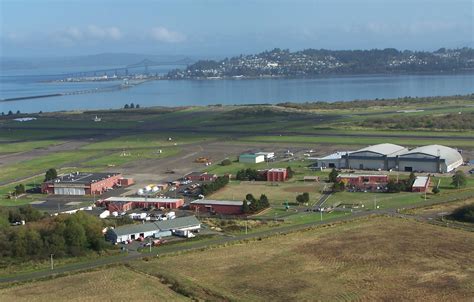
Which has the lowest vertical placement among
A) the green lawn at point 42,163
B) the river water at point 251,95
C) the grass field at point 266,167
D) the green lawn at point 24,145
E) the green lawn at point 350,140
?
the river water at point 251,95

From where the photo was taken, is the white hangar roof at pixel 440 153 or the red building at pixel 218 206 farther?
the white hangar roof at pixel 440 153

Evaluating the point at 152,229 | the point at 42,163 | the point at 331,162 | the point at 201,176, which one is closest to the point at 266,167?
the point at 331,162

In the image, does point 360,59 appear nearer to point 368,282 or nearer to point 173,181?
point 173,181

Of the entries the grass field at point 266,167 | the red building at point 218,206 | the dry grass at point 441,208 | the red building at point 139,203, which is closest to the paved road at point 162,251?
the dry grass at point 441,208

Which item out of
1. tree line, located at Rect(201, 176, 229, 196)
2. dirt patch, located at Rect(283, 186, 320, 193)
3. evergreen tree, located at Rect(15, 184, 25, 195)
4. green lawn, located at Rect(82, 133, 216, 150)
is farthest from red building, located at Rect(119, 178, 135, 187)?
green lawn, located at Rect(82, 133, 216, 150)

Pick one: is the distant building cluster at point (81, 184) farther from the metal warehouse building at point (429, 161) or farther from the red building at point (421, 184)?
the metal warehouse building at point (429, 161)

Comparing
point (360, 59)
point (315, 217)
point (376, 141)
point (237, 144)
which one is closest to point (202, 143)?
point (237, 144)

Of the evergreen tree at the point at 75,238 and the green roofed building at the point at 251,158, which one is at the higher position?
the evergreen tree at the point at 75,238
